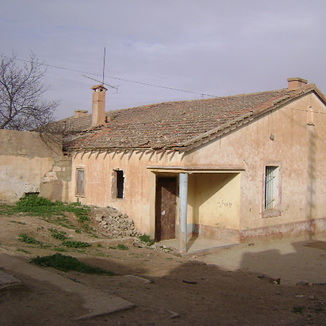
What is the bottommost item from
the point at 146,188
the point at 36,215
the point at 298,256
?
the point at 298,256

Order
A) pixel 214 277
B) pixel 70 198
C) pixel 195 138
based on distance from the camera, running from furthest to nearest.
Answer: pixel 70 198 < pixel 195 138 < pixel 214 277

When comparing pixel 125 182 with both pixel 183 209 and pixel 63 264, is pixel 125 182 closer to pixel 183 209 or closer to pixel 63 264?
pixel 183 209

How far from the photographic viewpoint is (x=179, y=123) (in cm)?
1467

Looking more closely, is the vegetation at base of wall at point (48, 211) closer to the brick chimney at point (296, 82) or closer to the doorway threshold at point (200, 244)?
the doorway threshold at point (200, 244)

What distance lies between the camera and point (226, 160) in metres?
13.3

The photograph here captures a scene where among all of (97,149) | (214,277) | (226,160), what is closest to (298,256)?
(226,160)

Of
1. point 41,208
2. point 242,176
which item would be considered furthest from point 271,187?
point 41,208

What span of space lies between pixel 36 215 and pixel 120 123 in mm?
6378

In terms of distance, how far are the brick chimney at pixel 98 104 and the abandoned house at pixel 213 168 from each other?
2.73 ft

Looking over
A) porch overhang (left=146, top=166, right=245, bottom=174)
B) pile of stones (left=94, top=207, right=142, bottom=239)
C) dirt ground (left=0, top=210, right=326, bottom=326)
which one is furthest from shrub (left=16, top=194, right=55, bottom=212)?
porch overhang (left=146, top=166, right=245, bottom=174)

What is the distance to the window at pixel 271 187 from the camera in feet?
49.5

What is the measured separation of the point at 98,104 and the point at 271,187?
8.70 m

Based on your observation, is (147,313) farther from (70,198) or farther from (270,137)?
(70,198)

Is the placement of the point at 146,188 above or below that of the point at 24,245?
above
